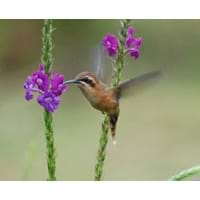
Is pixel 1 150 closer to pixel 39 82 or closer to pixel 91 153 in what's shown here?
pixel 91 153

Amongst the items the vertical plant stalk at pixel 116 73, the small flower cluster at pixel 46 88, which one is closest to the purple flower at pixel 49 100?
the small flower cluster at pixel 46 88

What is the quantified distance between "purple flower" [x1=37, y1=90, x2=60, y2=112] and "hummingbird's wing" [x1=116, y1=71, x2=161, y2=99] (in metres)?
0.15

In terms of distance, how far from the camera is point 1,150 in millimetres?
2318

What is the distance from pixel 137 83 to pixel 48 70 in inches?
8.5

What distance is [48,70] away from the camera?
1.56 meters

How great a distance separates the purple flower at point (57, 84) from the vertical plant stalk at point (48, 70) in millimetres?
20

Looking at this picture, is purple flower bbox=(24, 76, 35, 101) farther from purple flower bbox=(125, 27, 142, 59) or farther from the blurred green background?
the blurred green background

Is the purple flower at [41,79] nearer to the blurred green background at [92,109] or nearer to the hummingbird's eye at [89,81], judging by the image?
the hummingbird's eye at [89,81]

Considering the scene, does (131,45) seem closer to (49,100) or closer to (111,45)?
(111,45)

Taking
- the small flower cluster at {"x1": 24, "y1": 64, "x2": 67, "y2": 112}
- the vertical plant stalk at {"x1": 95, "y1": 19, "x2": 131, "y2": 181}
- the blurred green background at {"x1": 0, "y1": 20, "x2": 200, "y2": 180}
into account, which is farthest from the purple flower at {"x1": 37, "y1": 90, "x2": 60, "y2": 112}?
the blurred green background at {"x1": 0, "y1": 20, "x2": 200, "y2": 180}
